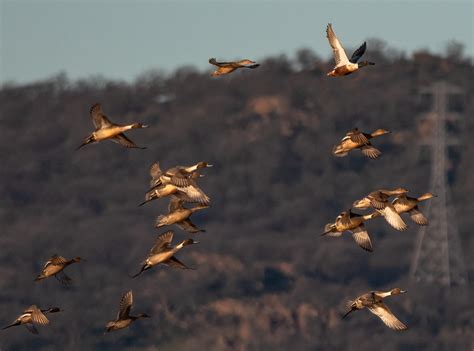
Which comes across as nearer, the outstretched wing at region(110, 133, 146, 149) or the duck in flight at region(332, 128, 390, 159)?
the outstretched wing at region(110, 133, 146, 149)

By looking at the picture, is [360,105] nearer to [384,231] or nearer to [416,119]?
[416,119]

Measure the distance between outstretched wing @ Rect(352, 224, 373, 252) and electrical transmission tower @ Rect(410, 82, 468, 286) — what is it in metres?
49.7

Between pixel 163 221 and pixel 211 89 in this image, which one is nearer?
pixel 163 221

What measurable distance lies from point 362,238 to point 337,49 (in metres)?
3.43

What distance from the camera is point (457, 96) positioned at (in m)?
96.0

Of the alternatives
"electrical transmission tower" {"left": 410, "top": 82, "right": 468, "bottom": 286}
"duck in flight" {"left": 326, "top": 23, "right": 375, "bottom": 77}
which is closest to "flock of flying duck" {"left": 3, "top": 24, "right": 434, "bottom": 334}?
"duck in flight" {"left": 326, "top": 23, "right": 375, "bottom": 77}

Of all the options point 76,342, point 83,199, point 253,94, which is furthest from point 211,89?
point 76,342

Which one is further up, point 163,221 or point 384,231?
point 163,221

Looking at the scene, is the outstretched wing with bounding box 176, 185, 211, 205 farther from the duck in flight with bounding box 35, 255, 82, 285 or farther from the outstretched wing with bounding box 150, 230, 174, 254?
the duck in flight with bounding box 35, 255, 82, 285

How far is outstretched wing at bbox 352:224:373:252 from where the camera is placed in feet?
114

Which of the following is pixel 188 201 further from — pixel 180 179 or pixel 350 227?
pixel 350 227

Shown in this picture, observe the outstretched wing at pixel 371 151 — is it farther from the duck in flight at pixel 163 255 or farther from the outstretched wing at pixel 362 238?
the duck in flight at pixel 163 255

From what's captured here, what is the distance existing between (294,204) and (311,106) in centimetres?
476

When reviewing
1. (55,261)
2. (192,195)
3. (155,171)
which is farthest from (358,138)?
(55,261)
